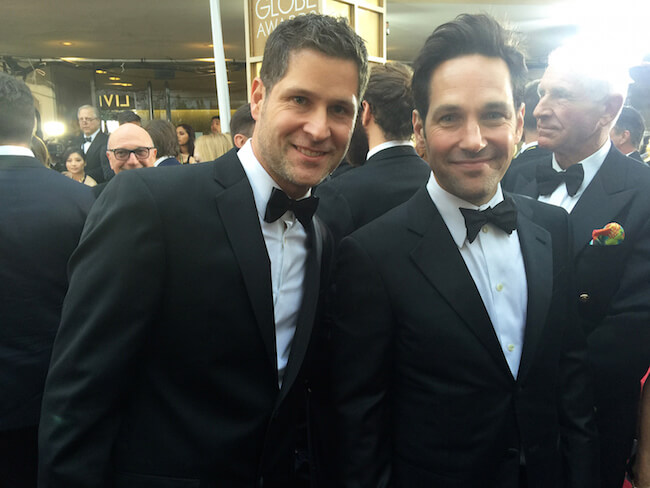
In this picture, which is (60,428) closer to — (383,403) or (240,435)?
(240,435)

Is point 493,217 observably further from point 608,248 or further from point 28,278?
point 28,278

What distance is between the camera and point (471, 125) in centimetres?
136

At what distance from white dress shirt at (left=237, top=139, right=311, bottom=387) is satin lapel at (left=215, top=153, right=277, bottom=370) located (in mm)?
56

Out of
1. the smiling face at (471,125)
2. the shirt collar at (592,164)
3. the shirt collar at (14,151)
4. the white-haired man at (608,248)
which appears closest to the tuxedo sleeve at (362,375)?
the smiling face at (471,125)

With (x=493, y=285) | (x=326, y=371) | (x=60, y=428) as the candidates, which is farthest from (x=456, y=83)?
(x=60, y=428)

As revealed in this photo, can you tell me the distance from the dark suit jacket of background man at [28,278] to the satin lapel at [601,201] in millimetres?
1951

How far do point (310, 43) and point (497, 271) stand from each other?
804 millimetres

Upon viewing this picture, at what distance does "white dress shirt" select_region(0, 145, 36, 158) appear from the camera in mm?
2049

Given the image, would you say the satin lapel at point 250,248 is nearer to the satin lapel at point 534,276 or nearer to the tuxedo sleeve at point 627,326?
the satin lapel at point 534,276

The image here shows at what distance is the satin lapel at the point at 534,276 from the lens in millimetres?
1340

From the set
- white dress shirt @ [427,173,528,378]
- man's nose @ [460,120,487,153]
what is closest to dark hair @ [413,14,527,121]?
man's nose @ [460,120,487,153]

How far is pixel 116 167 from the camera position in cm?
311

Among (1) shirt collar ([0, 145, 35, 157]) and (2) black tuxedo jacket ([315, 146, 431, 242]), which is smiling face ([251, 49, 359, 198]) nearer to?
(2) black tuxedo jacket ([315, 146, 431, 242])

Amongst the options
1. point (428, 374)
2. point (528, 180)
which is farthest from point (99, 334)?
point (528, 180)
